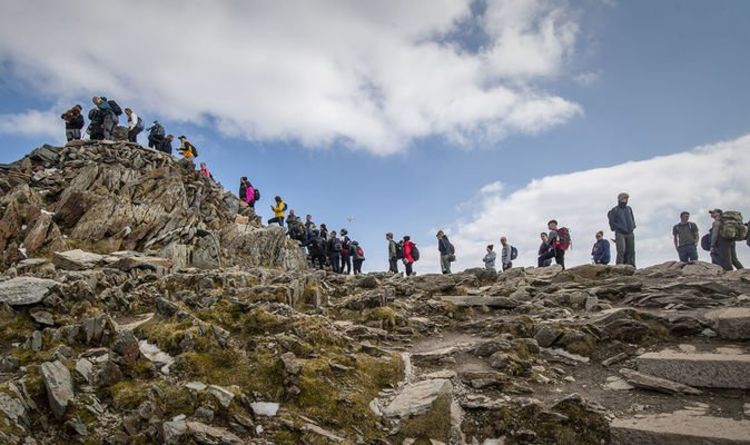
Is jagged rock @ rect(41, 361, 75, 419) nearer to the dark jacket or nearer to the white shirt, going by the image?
the dark jacket

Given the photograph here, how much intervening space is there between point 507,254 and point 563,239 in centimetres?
486

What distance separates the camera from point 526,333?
39.5 feet

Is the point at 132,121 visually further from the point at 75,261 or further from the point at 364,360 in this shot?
the point at 364,360

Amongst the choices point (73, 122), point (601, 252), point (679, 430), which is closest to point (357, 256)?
point (601, 252)

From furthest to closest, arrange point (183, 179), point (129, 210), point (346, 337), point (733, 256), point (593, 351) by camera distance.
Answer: point (183, 179) → point (129, 210) → point (733, 256) → point (346, 337) → point (593, 351)

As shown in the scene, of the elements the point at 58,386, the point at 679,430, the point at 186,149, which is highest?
the point at 186,149

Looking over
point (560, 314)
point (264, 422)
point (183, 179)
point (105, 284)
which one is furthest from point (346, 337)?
point (183, 179)

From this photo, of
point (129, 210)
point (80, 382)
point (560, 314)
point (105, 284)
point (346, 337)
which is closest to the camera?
point (80, 382)

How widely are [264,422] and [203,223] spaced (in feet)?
89.3

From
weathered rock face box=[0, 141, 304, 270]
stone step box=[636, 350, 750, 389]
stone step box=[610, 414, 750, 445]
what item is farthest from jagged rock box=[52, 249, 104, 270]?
stone step box=[636, 350, 750, 389]

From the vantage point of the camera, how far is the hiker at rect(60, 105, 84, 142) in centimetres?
3744

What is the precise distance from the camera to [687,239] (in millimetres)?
21766

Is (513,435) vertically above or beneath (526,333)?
beneath

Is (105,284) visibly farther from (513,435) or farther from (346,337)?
(513,435)
